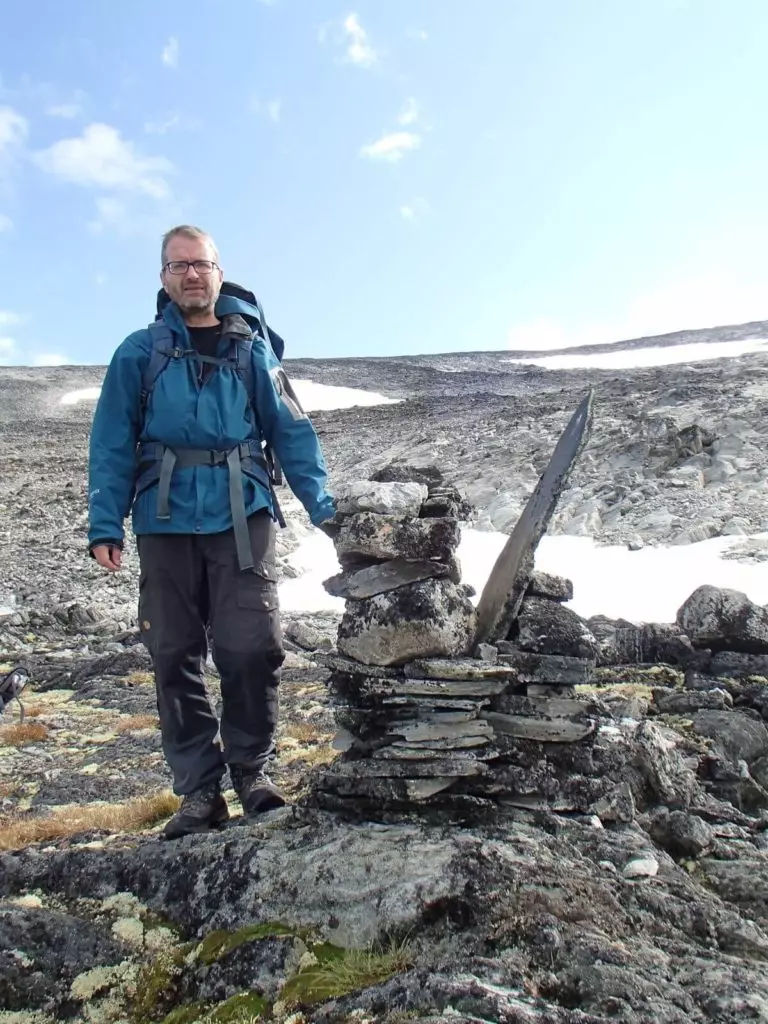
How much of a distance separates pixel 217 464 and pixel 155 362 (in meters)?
0.69

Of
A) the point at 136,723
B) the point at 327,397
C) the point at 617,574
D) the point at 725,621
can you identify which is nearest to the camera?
the point at 136,723

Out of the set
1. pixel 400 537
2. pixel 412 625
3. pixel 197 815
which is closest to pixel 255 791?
pixel 197 815

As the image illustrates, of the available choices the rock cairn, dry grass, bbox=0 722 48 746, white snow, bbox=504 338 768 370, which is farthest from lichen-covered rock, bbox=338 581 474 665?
white snow, bbox=504 338 768 370

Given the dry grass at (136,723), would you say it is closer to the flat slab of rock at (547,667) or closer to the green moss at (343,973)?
the flat slab of rock at (547,667)

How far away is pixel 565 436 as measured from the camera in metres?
4.94

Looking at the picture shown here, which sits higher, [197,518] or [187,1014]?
[197,518]

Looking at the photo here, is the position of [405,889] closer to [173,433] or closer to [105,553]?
[105,553]

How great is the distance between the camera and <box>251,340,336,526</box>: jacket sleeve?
4.71 metres

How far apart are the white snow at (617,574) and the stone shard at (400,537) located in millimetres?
9744

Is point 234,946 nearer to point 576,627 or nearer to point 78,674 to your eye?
point 576,627

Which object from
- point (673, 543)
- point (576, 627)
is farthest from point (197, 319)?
point (673, 543)

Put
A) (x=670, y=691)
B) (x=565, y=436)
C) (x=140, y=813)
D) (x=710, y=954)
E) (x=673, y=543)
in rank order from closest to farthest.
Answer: (x=710, y=954) < (x=565, y=436) < (x=140, y=813) < (x=670, y=691) < (x=673, y=543)

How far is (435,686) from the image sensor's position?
14.1ft

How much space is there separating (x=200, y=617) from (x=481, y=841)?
6.62 ft
